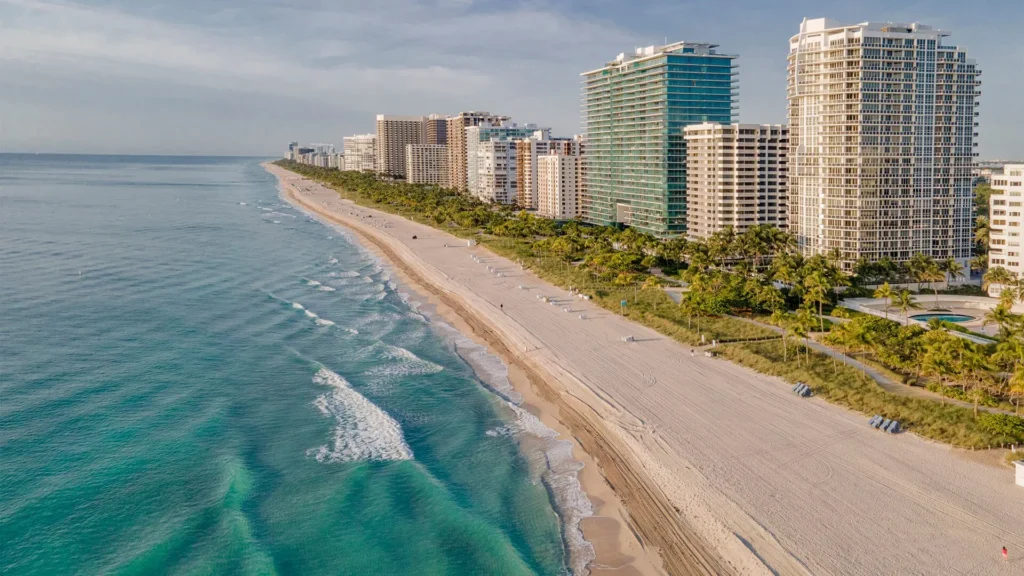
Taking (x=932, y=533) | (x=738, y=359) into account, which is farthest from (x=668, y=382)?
(x=932, y=533)

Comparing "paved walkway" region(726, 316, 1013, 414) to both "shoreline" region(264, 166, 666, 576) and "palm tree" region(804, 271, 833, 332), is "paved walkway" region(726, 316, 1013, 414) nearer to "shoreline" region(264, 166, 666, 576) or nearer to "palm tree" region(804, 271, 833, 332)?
"palm tree" region(804, 271, 833, 332)

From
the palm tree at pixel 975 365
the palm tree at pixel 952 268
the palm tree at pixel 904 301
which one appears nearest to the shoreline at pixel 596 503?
the palm tree at pixel 975 365

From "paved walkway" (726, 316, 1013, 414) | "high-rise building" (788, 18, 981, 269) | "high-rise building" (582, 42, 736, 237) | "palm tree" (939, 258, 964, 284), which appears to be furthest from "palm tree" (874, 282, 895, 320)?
"high-rise building" (582, 42, 736, 237)

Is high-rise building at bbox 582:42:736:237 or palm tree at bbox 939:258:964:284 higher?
high-rise building at bbox 582:42:736:237

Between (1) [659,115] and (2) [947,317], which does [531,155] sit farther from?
(2) [947,317]

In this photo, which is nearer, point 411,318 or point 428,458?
point 428,458

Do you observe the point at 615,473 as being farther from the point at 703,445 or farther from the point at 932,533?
the point at 932,533
